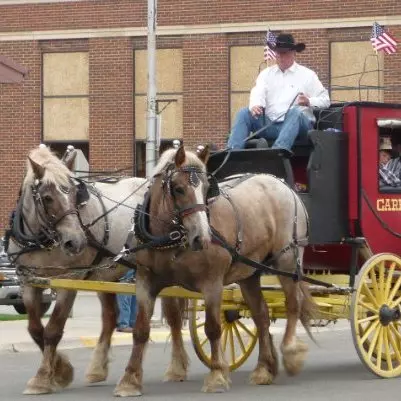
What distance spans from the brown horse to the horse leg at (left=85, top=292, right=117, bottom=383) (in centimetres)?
62

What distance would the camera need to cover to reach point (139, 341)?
1121cm

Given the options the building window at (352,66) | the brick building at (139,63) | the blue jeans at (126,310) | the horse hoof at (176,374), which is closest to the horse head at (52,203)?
the horse hoof at (176,374)

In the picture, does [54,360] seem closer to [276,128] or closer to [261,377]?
[261,377]

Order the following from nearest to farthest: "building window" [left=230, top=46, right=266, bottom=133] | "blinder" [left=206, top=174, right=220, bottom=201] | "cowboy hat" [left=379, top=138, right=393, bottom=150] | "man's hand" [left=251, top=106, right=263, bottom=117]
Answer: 1. "blinder" [left=206, top=174, right=220, bottom=201]
2. "man's hand" [left=251, top=106, right=263, bottom=117]
3. "cowboy hat" [left=379, top=138, right=393, bottom=150]
4. "building window" [left=230, top=46, right=266, bottom=133]

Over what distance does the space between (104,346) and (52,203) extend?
1703mm

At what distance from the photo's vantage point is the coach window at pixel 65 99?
34.6 m

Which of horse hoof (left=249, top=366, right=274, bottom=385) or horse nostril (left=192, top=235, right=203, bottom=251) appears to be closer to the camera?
horse nostril (left=192, top=235, right=203, bottom=251)

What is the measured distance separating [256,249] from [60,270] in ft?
5.90

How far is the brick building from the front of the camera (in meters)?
32.7

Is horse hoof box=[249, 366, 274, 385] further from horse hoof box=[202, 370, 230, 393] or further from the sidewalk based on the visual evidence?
the sidewalk

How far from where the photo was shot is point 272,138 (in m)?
13.5

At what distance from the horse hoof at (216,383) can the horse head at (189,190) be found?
1229 millimetres

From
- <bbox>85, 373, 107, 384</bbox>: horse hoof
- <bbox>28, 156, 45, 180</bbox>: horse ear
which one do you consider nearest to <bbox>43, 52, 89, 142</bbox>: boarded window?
<bbox>85, 373, 107, 384</bbox>: horse hoof

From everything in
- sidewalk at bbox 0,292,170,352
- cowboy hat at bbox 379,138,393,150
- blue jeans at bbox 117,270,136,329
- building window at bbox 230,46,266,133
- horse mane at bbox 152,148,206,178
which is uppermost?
building window at bbox 230,46,266,133
